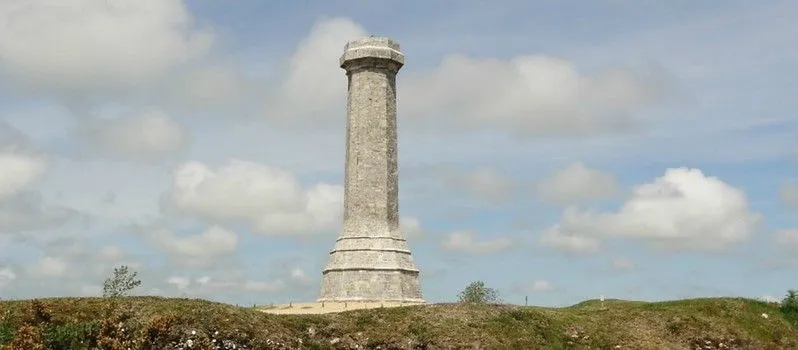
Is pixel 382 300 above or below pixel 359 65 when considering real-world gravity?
below

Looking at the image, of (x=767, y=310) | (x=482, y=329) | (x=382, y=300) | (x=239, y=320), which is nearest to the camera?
(x=239, y=320)

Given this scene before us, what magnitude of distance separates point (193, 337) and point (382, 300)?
21.0m

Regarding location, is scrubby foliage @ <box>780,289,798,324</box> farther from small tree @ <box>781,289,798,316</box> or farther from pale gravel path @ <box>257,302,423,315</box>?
pale gravel path @ <box>257,302,423,315</box>

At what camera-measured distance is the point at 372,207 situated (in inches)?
1811

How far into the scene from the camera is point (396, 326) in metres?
27.2

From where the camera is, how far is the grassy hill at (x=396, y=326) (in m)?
23.2

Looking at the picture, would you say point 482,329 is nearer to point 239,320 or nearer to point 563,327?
point 563,327

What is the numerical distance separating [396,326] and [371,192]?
19.6m

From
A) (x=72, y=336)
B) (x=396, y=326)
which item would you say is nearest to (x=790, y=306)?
(x=396, y=326)

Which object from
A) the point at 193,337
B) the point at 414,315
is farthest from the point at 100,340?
the point at 414,315

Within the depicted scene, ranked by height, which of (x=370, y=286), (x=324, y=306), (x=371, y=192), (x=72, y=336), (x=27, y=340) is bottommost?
(x=27, y=340)

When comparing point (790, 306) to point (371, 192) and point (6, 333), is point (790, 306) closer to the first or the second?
point (371, 192)

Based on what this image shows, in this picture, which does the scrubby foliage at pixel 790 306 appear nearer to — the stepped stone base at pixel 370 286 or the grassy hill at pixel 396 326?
the grassy hill at pixel 396 326

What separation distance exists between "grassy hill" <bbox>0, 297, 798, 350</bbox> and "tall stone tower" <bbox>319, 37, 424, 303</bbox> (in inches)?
560
